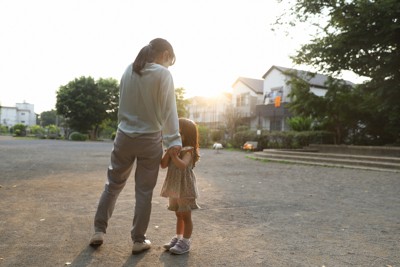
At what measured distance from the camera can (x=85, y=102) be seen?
143 ft

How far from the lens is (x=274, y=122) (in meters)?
33.9

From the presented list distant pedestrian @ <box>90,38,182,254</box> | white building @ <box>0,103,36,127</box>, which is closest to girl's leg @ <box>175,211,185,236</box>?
distant pedestrian @ <box>90,38,182,254</box>

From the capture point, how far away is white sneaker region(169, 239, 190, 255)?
9.16 feet

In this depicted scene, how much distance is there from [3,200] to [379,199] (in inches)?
235

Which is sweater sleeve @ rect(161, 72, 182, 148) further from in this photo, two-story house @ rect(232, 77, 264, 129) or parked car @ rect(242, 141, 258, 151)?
two-story house @ rect(232, 77, 264, 129)

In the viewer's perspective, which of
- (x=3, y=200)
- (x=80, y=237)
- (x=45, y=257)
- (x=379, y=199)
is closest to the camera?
(x=45, y=257)

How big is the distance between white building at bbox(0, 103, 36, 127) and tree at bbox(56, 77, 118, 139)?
59.7 meters

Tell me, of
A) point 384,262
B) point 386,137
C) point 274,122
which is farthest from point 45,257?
point 274,122

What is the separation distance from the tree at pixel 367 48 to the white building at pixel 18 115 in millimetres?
98052

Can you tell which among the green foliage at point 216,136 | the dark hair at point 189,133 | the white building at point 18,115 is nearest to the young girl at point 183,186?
the dark hair at point 189,133

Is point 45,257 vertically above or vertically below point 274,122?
below

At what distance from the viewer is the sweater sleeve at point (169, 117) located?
272 cm

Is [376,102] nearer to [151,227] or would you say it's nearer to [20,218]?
[151,227]

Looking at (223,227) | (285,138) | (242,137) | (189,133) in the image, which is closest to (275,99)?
(242,137)
